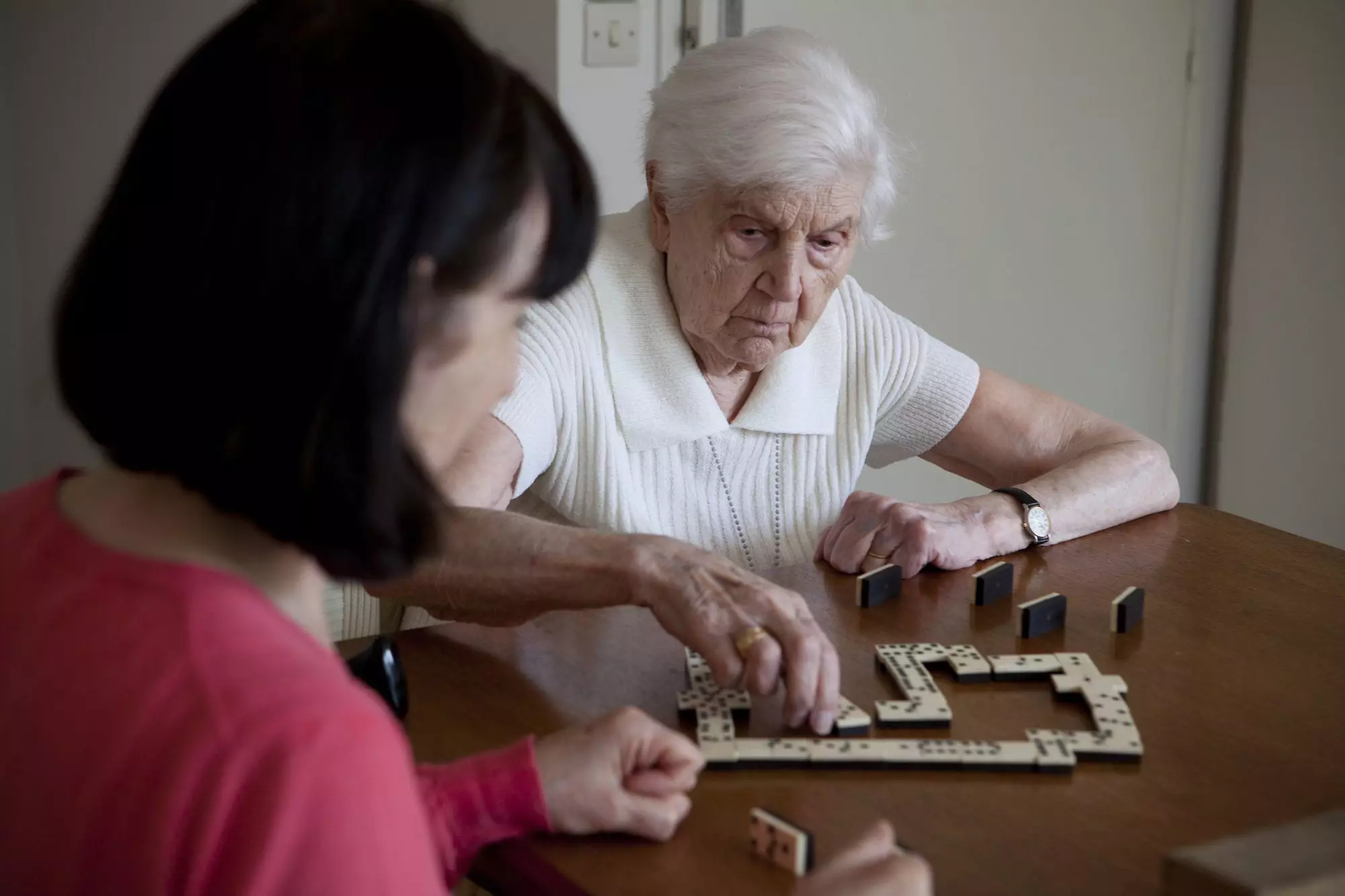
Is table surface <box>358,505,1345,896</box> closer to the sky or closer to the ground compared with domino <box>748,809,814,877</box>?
closer to the ground

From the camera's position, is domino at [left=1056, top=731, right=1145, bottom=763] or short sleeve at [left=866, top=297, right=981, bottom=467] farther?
short sleeve at [left=866, top=297, right=981, bottom=467]

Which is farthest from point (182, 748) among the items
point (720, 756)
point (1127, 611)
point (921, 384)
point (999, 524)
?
point (921, 384)

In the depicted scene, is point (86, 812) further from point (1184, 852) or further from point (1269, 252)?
point (1269, 252)

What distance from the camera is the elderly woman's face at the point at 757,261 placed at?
6.64 feet

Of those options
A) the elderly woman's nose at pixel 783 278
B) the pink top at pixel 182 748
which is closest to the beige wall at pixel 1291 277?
the elderly woman's nose at pixel 783 278

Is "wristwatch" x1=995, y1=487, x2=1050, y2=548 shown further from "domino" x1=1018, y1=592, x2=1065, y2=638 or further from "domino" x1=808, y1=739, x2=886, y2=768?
"domino" x1=808, y1=739, x2=886, y2=768

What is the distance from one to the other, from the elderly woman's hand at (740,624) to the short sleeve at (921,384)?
0.84m

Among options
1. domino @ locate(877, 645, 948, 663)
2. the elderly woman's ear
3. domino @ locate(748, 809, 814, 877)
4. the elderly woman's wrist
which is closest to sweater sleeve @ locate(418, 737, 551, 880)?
domino @ locate(748, 809, 814, 877)

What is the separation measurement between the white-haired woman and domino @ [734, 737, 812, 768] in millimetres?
570

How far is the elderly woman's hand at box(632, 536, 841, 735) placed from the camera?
1.35 m

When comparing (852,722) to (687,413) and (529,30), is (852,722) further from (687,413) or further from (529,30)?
(529,30)

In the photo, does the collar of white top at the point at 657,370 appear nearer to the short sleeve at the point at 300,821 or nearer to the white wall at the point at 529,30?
the white wall at the point at 529,30

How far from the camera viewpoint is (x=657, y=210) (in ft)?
7.02

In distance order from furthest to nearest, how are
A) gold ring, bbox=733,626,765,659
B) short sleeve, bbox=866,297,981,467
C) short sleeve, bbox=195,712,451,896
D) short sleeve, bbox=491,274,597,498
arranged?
short sleeve, bbox=866,297,981,467
short sleeve, bbox=491,274,597,498
gold ring, bbox=733,626,765,659
short sleeve, bbox=195,712,451,896
